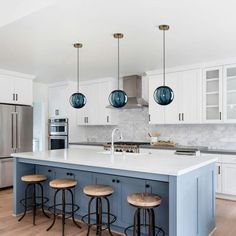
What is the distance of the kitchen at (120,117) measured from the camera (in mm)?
2691

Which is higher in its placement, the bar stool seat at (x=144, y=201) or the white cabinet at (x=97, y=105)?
the white cabinet at (x=97, y=105)

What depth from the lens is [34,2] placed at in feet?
8.21

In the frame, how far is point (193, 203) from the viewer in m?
2.64

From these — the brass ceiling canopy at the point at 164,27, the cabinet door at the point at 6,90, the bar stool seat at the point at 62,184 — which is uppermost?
the brass ceiling canopy at the point at 164,27

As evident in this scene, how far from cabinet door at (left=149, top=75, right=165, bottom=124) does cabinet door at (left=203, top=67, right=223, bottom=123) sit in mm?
931

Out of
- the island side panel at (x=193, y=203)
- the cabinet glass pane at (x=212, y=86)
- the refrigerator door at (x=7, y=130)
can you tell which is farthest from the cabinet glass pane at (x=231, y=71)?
the refrigerator door at (x=7, y=130)

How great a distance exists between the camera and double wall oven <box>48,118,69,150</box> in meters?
6.77

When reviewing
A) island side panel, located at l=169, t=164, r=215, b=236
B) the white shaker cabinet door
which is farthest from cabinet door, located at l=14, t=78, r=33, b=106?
island side panel, located at l=169, t=164, r=215, b=236

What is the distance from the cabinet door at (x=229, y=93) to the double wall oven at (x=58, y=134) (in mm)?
4017

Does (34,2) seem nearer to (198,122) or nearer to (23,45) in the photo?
(23,45)

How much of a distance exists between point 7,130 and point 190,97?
12.9ft

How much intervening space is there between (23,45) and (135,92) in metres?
2.96

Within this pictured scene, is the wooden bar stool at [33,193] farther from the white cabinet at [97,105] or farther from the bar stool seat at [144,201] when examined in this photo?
the white cabinet at [97,105]

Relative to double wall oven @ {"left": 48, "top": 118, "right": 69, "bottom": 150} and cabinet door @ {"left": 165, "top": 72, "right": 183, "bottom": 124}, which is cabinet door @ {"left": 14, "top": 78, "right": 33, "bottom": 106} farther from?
cabinet door @ {"left": 165, "top": 72, "right": 183, "bottom": 124}
